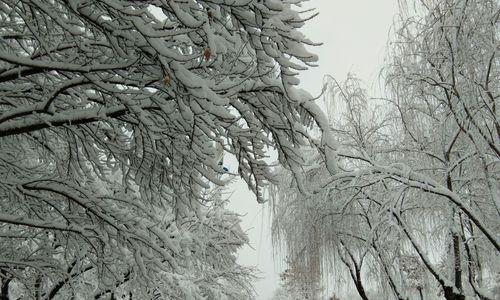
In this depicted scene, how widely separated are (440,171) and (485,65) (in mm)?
2033

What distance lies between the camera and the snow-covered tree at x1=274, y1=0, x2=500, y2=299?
4.22m

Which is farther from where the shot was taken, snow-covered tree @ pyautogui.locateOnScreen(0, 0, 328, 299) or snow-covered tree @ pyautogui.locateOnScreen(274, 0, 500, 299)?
snow-covered tree @ pyautogui.locateOnScreen(274, 0, 500, 299)

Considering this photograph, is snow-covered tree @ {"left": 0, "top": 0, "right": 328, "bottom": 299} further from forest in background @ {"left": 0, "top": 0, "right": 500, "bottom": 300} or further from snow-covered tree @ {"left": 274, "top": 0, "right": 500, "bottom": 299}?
snow-covered tree @ {"left": 274, "top": 0, "right": 500, "bottom": 299}

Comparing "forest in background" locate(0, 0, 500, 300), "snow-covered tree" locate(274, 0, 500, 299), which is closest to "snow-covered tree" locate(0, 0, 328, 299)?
"forest in background" locate(0, 0, 500, 300)

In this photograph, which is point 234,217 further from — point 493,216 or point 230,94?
point 230,94

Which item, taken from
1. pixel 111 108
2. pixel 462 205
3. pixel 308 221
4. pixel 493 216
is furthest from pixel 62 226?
pixel 493 216

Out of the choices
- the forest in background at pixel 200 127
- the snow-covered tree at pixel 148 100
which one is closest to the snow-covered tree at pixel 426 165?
the forest in background at pixel 200 127

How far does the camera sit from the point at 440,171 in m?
5.84

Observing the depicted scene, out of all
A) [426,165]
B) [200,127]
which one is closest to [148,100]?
[200,127]

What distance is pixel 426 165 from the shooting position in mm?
6059

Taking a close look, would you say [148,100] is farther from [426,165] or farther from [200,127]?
[426,165]

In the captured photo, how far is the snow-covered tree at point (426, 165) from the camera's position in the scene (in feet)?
13.9

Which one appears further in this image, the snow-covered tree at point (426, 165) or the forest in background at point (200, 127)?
the snow-covered tree at point (426, 165)

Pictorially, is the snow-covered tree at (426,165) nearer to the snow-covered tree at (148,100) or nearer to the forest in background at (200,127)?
the forest in background at (200,127)
